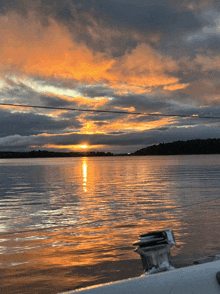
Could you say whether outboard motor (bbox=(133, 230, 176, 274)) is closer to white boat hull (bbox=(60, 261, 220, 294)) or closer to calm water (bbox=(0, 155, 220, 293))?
white boat hull (bbox=(60, 261, 220, 294))

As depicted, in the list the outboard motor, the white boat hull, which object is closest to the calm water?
the outboard motor

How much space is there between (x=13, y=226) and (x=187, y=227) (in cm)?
557

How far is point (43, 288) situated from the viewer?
5605mm

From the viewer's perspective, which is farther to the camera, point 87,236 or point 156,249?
point 87,236

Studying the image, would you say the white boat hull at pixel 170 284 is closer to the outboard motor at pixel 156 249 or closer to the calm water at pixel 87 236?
the outboard motor at pixel 156 249

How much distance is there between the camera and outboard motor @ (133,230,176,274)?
10.6 ft

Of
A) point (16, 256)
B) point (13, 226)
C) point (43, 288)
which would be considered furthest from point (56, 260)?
point (13, 226)

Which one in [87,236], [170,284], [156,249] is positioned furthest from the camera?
[87,236]

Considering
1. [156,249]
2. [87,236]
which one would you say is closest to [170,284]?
[156,249]

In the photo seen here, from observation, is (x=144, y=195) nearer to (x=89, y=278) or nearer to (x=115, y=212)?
(x=115, y=212)

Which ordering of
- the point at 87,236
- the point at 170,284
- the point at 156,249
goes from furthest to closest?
the point at 87,236, the point at 156,249, the point at 170,284

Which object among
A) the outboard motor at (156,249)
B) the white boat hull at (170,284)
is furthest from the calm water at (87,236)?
the white boat hull at (170,284)

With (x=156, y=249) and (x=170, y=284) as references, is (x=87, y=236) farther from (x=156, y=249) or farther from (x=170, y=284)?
(x=170, y=284)

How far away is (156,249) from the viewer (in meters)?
3.27
